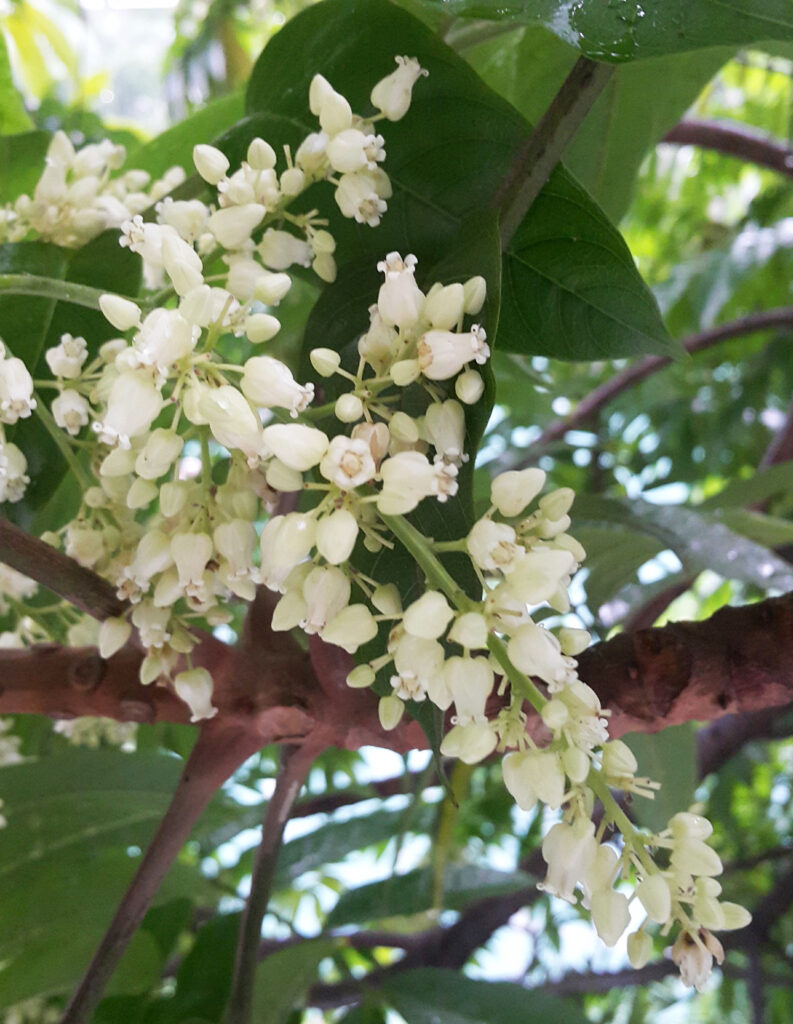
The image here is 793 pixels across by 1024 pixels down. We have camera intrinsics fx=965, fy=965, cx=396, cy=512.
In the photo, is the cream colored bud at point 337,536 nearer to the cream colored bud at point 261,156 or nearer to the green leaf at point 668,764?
the cream colored bud at point 261,156

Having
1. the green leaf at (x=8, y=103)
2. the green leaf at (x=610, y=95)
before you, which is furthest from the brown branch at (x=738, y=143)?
the green leaf at (x=8, y=103)

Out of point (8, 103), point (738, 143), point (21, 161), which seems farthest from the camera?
point (738, 143)

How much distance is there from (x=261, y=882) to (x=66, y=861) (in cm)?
24

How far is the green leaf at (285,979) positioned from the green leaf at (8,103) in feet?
2.08

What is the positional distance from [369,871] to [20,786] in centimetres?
80

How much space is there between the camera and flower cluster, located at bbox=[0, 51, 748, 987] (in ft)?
0.83

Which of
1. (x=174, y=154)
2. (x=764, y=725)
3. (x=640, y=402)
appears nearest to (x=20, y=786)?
(x=174, y=154)

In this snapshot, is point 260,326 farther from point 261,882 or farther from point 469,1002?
point 469,1002

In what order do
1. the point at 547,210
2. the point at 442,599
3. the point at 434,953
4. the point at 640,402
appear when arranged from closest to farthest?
1. the point at 442,599
2. the point at 547,210
3. the point at 434,953
4. the point at 640,402

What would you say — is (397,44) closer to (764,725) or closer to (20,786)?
(20,786)

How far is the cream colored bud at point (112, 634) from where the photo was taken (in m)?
0.36

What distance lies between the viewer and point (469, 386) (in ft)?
0.93

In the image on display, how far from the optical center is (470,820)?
129cm

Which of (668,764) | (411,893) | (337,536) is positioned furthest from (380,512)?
(411,893)
